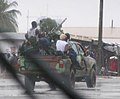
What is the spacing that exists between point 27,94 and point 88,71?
14.3 feet

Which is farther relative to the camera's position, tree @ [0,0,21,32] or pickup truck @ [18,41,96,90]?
tree @ [0,0,21,32]

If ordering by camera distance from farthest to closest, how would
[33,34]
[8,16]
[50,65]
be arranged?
[8,16] < [33,34] < [50,65]

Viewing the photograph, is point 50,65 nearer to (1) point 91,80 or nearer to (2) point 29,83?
(2) point 29,83

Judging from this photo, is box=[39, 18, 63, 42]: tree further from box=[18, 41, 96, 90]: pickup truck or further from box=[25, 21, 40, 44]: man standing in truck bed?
box=[18, 41, 96, 90]: pickup truck

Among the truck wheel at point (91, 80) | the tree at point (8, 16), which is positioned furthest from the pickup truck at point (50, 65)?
the tree at point (8, 16)

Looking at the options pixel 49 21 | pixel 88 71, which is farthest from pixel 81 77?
pixel 49 21

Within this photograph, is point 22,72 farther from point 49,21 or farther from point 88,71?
point 49,21

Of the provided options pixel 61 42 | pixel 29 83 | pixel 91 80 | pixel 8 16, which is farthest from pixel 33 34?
pixel 8 16

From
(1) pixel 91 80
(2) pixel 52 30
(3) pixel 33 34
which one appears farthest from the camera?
(2) pixel 52 30

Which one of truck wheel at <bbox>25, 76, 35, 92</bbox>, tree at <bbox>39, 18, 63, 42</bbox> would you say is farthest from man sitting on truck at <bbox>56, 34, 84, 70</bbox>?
tree at <bbox>39, 18, 63, 42</bbox>

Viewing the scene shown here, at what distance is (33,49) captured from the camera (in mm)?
15609

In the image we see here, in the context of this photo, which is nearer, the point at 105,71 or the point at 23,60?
the point at 23,60

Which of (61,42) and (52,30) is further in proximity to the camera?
(52,30)

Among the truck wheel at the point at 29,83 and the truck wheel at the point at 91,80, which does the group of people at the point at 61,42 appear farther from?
the truck wheel at the point at 91,80
